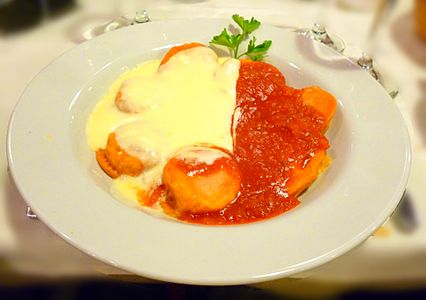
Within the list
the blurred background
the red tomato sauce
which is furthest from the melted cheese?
the blurred background

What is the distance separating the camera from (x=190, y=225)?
2.34 feet

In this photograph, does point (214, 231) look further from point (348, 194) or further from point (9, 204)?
point (9, 204)

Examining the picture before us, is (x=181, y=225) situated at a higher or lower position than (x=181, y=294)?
higher

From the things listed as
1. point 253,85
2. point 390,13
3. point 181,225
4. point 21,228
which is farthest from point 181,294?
point 390,13

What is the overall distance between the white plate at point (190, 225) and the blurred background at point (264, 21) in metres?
0.08

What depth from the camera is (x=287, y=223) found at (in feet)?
2.34

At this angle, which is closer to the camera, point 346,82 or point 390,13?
point 346,82

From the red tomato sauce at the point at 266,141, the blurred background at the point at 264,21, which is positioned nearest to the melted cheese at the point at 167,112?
the red tomato sauce at the point at 266,141

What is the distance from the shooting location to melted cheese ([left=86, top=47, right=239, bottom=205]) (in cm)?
81

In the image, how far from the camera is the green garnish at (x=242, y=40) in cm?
100

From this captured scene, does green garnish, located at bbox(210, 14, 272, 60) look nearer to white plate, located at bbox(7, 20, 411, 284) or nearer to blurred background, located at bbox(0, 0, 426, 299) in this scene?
white plate, located at bbox(7, 20, 411, 284)

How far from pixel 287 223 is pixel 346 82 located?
355 millimetres

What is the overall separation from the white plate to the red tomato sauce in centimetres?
4

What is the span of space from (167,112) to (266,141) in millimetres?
169
